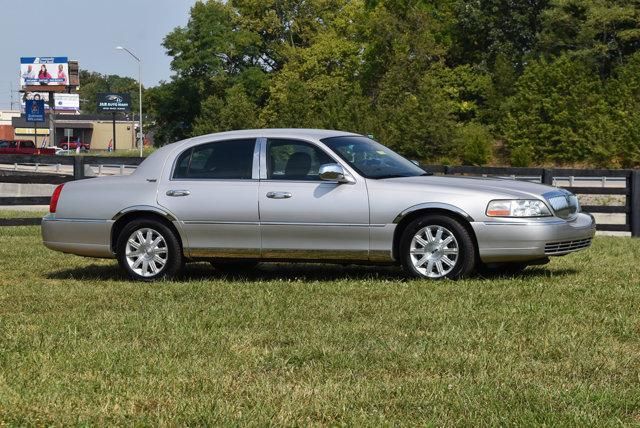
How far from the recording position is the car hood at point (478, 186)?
10578mm

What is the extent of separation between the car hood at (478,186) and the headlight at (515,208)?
2.3 inches

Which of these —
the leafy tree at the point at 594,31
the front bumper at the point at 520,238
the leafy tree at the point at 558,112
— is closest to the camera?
the front bumper at the point at 520,238

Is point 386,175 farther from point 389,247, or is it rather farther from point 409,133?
point 409,133

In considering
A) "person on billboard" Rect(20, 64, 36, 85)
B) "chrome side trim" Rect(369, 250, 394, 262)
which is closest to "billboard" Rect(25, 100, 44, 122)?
"person on billboard" Rect(20, 64, 36, 85)

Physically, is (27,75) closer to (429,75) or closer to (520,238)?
(429,75)

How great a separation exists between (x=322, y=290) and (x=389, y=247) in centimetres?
106

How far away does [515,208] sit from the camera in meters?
10.5

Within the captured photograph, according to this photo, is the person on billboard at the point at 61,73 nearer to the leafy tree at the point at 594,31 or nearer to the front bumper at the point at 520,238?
the leafy tree at the point at 594,31

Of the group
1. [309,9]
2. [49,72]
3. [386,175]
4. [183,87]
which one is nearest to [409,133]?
[309,9]

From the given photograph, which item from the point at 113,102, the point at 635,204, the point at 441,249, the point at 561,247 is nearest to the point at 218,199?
the point at 441,249

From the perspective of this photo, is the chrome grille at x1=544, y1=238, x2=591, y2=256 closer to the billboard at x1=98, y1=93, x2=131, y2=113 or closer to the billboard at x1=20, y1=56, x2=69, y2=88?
the billboard at x1=98, y1=93, x2=131, y2=113

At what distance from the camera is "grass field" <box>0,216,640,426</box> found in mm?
5305

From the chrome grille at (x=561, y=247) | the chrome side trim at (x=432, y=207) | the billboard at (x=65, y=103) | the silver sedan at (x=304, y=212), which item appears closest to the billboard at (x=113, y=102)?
the billboard at (x=65, y=103)

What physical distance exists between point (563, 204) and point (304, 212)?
2533 mm
